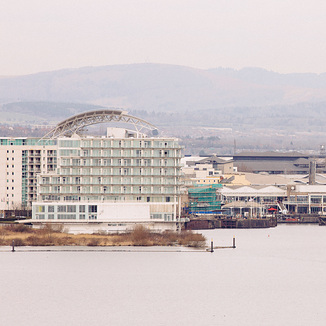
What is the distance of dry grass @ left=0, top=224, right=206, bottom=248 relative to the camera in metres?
89.9

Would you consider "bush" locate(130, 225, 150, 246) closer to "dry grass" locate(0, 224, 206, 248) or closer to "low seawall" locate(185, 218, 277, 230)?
"dry grass" locate(0, 224, 206, 248)

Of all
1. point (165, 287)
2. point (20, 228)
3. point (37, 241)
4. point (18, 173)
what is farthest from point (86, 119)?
point (165, 287)

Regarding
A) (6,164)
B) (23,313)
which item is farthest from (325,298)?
(6,164)

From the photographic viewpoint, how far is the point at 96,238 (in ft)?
301

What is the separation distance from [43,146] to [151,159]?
18.2 m

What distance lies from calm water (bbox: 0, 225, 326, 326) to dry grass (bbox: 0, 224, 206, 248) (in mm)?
3287

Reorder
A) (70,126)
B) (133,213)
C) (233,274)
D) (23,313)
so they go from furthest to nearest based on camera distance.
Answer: (70,126) → (133,213) → (233,274) → (23,313)

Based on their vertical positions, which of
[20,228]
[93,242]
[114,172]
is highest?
[114,172]

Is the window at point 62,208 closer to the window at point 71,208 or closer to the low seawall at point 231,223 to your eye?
the window at point 71,208

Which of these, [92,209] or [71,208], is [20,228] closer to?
[71,208]

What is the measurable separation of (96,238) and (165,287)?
24.4 metres

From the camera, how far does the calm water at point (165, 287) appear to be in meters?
58.2

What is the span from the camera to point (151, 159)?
327 feet

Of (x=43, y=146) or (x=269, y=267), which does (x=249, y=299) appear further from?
(x=43, y=146)
